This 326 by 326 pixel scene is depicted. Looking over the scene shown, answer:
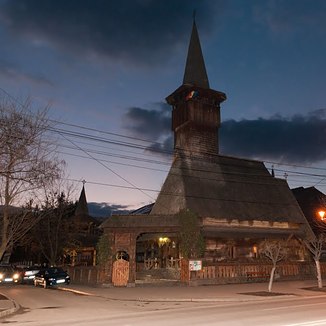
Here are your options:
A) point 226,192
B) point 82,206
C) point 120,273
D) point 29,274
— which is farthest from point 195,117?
point 82,206

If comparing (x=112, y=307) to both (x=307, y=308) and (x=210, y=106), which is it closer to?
(x=307, y=308)

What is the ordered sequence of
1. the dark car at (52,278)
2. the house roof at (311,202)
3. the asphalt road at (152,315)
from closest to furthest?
1. the asphalt road at (152,315)
2. the dark car at (52,278)
3. the house roof at (311,202)

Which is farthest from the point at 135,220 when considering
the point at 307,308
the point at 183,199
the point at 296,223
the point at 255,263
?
the point at 296,223

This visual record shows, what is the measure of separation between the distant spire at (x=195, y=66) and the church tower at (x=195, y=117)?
0.39 ft

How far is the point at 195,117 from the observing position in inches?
1587

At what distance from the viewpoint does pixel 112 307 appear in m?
16.0

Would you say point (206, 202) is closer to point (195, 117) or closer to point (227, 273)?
point (227, 273)

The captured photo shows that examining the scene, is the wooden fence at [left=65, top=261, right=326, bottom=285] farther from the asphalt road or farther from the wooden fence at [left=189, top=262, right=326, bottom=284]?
the asphalt road

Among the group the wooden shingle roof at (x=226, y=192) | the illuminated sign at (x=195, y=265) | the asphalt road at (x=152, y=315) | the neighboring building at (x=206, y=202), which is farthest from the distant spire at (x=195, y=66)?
the asphalt road at (x=152, y=315)

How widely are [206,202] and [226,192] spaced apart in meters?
3.42

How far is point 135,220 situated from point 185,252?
4.20m

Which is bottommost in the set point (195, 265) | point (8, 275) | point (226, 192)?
point (8, 275)

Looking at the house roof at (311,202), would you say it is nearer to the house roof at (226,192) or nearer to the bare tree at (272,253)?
the house roof at (226,192)

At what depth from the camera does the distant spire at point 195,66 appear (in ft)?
143
